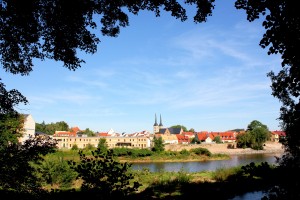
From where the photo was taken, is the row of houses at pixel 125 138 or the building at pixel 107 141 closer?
the row of houses at pixel 125 138

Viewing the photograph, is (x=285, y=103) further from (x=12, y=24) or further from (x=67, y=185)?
(x=67, y=185)

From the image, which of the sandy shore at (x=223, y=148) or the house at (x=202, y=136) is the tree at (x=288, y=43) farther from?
the house at (x=202, y=136)

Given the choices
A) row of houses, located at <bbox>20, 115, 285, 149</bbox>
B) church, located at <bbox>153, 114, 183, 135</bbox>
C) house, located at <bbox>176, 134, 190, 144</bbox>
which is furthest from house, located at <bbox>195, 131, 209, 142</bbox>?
church, located at <bbox>153, 114, 183, 135</bbox>

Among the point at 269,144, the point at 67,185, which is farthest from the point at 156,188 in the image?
the point at 269,144

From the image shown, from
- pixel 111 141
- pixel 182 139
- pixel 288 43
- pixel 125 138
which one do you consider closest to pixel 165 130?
pixel 182 139

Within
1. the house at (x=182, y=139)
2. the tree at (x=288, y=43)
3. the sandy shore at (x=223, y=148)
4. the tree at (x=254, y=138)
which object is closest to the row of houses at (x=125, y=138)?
the house at (x=182, y=139)

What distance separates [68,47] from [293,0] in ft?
15.7

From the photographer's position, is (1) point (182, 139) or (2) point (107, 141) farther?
(1) point (182, 139)

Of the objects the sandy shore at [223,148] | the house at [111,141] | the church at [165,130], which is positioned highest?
the church at [165,130]

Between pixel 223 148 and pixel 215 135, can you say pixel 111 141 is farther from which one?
pixel 215 135

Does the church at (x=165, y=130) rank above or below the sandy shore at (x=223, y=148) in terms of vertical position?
above

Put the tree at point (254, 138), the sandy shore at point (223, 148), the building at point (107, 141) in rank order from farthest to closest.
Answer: the building at point (107, 141) → the tree at point (254, 138) → the sandy shore at point (223, 148)

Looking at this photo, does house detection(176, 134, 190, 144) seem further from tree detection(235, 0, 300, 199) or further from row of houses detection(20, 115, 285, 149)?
tree detection(235, 0, 300, 199)

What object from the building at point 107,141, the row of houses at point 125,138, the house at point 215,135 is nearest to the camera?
the row of houses at point 125,138
